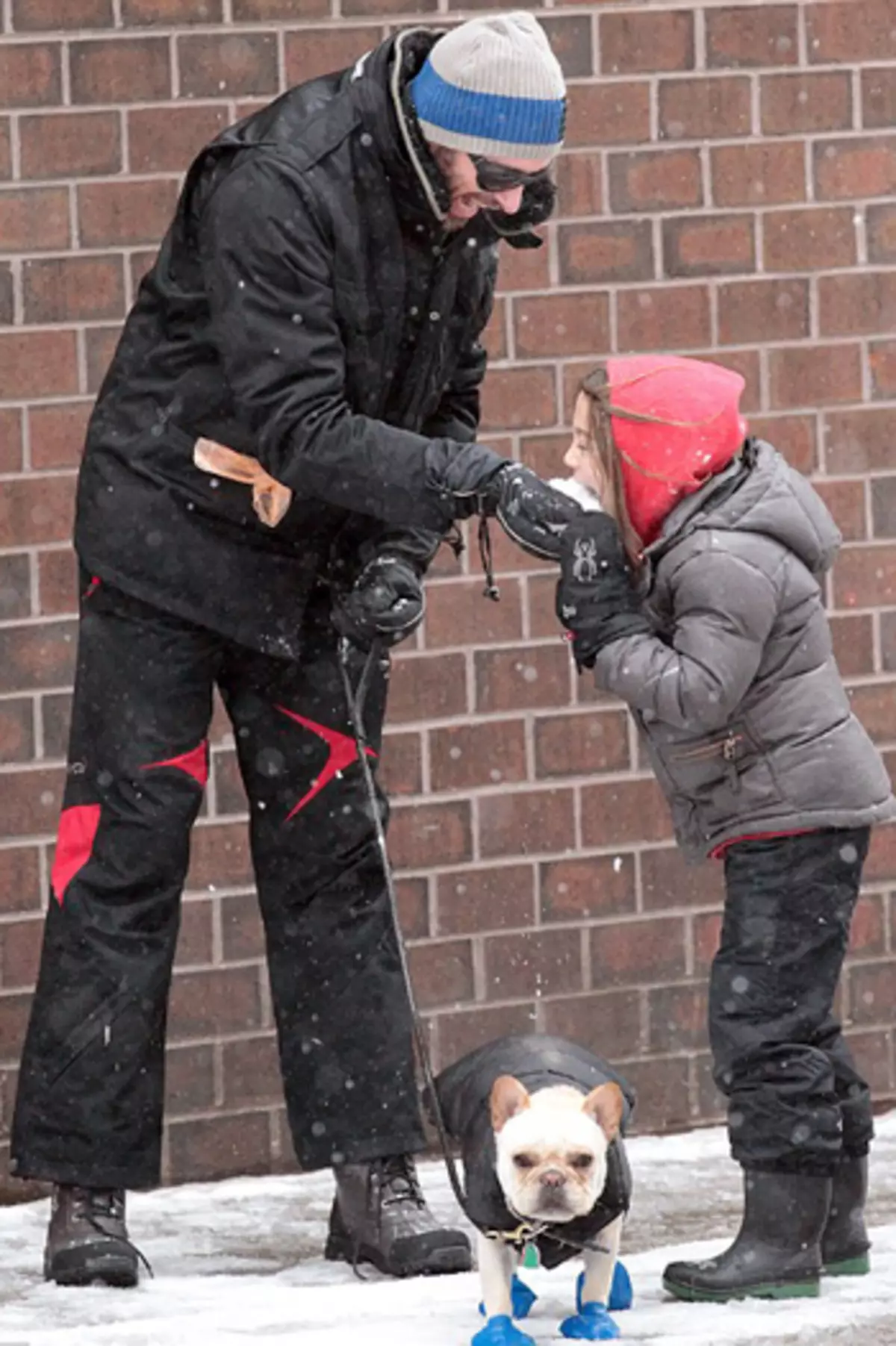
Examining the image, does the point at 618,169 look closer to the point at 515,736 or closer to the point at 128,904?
the point at 515,736

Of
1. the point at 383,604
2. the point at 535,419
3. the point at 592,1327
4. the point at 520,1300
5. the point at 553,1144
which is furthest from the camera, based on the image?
the point at 535,419

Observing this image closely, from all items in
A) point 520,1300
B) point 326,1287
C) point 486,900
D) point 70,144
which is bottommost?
point 326,1287

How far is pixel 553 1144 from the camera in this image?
4.45 metres

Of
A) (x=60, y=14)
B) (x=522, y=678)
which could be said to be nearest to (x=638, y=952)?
(x=522, y=678)

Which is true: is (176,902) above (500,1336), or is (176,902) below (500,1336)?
above

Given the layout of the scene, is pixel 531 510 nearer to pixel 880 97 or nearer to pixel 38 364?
pixel 38 364

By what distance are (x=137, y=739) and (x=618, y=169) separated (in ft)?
6.34

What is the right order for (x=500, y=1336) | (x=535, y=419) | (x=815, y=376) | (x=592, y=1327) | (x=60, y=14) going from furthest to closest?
(x=815, y=376) < (x=535, y=419) < (x=60, y=14) < (x=592, y=1327) < (x=500, y=1336)

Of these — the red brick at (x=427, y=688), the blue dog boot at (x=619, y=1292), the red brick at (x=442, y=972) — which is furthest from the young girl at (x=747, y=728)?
the red brick at (x=442, y=972)

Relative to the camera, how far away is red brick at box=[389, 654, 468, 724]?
6363 mm

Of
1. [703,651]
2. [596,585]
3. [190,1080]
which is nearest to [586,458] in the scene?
[596,585]

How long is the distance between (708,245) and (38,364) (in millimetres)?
1530

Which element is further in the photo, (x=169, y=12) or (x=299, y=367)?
(x=169, y=12)

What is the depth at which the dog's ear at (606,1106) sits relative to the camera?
4.57 metres
